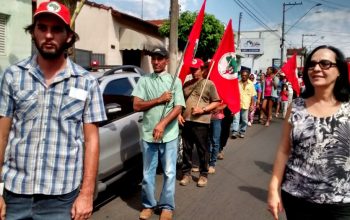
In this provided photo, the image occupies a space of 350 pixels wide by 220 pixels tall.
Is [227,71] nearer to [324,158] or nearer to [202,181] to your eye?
[202,181]

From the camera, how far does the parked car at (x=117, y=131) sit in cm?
505

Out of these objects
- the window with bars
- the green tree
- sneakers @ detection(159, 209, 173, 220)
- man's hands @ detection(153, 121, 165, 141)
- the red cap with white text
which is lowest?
sneakers @ detection(159, 209, 173, 220)

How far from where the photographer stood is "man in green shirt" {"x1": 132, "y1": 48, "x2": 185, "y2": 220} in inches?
191

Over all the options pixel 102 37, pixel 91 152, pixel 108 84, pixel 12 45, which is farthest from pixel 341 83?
pixel 102 37

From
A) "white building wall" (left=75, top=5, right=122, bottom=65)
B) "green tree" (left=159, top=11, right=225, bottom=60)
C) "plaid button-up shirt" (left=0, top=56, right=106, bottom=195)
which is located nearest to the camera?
"plaid button-up shirt" (left=0, top=56, right=106, bottom=195)

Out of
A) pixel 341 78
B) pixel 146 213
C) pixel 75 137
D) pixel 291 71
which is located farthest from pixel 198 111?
pixel 291 71

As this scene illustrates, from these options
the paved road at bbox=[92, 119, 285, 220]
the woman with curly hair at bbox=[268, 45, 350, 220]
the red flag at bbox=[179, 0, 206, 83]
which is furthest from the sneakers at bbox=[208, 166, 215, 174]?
the woman with curly hair at bbox=[268, 45, 350, 220]

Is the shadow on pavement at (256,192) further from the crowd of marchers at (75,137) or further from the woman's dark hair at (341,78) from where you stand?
the woman's dark hair at (341,78)

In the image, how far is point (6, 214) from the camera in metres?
2.41

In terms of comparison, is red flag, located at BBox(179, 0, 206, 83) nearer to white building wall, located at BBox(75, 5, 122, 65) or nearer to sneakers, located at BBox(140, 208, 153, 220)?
sneakers, located at BBox(140, 208, 153, 220)

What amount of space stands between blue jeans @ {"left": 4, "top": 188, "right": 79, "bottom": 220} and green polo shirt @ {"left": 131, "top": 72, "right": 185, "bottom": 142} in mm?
2420

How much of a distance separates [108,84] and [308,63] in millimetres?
3104

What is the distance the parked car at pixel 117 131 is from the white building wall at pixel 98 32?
10.6 metres

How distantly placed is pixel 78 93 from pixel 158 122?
2.42 metres
